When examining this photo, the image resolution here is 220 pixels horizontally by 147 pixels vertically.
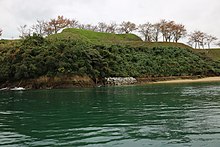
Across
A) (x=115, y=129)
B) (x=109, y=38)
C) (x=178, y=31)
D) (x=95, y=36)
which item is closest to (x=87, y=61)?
(x=95, y=36)

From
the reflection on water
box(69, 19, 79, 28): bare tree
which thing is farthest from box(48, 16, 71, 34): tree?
the reflection on water

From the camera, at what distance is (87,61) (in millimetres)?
71312

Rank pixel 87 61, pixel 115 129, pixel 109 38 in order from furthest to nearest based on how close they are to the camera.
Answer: pixel 109 38 < pixel 87 61 < pixel 115 129

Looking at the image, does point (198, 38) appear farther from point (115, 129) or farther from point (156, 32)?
point (115, 129)

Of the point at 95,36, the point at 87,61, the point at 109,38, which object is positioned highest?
the point at 95,36

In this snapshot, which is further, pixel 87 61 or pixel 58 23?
pixel 58 23

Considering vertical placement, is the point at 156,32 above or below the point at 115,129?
above

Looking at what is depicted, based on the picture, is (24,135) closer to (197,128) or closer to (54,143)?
(54,143)

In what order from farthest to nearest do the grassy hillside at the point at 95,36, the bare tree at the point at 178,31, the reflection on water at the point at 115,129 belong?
1. the bare tree at the point at 178,31
2. the grassy hillside at the point at 95,36
3. the reflection on water at the point at 115,129

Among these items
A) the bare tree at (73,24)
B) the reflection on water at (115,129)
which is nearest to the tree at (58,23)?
the bare tree at (73,24)

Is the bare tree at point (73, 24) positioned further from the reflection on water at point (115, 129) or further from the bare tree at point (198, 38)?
the reflection on water at point (115, 129)

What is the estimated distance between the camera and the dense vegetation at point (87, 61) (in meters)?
68.6

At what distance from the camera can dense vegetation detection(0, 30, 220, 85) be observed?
68.6m

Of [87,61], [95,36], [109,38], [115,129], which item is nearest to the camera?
[115,129]
